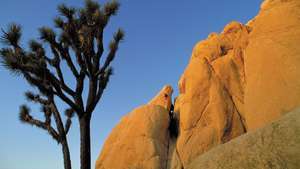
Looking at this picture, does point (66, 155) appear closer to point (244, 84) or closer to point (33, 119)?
point (33, 119)

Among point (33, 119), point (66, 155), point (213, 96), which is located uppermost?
point (213, 96)

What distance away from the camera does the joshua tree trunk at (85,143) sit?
10.3 metres

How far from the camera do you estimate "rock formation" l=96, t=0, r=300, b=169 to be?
1177 centimetres

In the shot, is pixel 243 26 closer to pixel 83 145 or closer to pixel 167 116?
pixel 167 116

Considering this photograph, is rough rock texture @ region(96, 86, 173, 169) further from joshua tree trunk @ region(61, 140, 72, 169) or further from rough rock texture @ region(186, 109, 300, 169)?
rough rock texture @ region(186, 109, 300, 169)

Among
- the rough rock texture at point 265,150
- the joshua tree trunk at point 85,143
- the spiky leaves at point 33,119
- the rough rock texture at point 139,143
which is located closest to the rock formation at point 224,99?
the rough rock texture at point 139,143

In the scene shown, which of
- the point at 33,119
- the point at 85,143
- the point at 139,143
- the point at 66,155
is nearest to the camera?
the point at 85,143

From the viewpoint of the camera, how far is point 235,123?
12609 millimetres

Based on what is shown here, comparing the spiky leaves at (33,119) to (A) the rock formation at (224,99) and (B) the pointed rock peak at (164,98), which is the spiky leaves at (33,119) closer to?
(A) the rock formation at (224,99)

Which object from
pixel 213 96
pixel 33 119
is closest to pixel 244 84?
pixel 213 96

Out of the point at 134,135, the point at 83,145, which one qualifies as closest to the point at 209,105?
the point at 134,135

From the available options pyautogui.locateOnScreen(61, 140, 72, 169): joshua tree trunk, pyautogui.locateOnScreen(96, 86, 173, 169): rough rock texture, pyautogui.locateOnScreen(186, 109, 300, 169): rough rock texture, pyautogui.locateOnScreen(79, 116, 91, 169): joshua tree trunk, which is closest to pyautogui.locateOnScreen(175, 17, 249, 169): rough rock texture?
pyautogui.locateOnScreen(96, 86, 173, 169): rough rock texture

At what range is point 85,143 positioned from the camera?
411 inches

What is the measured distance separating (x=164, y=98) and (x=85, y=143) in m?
6.57
